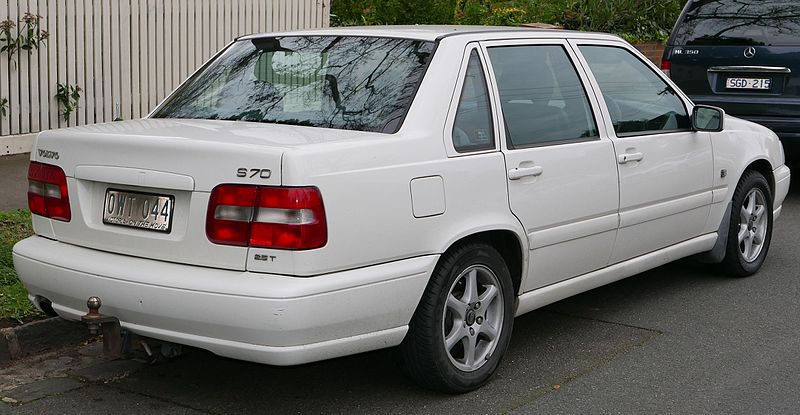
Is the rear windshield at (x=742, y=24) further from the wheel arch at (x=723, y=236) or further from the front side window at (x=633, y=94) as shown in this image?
the front side window at (x=633, y=94)

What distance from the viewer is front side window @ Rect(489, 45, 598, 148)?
5273 millimetres

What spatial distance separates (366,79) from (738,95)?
5.94 metres

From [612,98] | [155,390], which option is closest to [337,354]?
[155,390]

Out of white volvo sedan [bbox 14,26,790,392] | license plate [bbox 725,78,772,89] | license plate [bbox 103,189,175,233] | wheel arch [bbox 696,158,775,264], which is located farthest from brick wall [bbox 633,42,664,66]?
license plate [bbox 103,189,175,233]

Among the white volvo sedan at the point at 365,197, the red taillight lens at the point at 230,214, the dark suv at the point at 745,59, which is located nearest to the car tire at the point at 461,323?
the white volvo sedan at the point at 365,197

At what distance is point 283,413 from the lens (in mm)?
4805

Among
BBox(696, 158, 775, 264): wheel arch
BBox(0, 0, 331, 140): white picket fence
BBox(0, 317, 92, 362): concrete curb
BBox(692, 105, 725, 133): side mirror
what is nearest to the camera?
BBox(0, 317, 92, 362): concrete curb

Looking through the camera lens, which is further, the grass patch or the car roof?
the grass patch

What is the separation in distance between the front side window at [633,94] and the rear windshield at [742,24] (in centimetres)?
382

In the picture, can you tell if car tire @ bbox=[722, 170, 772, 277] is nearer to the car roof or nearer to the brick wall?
the car roof

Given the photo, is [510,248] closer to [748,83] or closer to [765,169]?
[765,169]

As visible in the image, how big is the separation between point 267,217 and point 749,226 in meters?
4.09

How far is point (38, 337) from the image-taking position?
555 cm

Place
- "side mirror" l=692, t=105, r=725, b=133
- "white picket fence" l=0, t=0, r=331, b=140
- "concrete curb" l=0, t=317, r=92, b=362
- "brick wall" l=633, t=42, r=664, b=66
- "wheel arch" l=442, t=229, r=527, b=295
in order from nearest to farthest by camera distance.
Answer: "wheel arch" l=442, t=229, r=527, b=295, "concrete curb" l=0, t=317, r=92, b=362, "side mirror" l=692, t=105, r=725, b=133, "white picket fence" l=0, t=0, r=331, b=140, "brick wall" l=633, t=42, r=664, b=66
